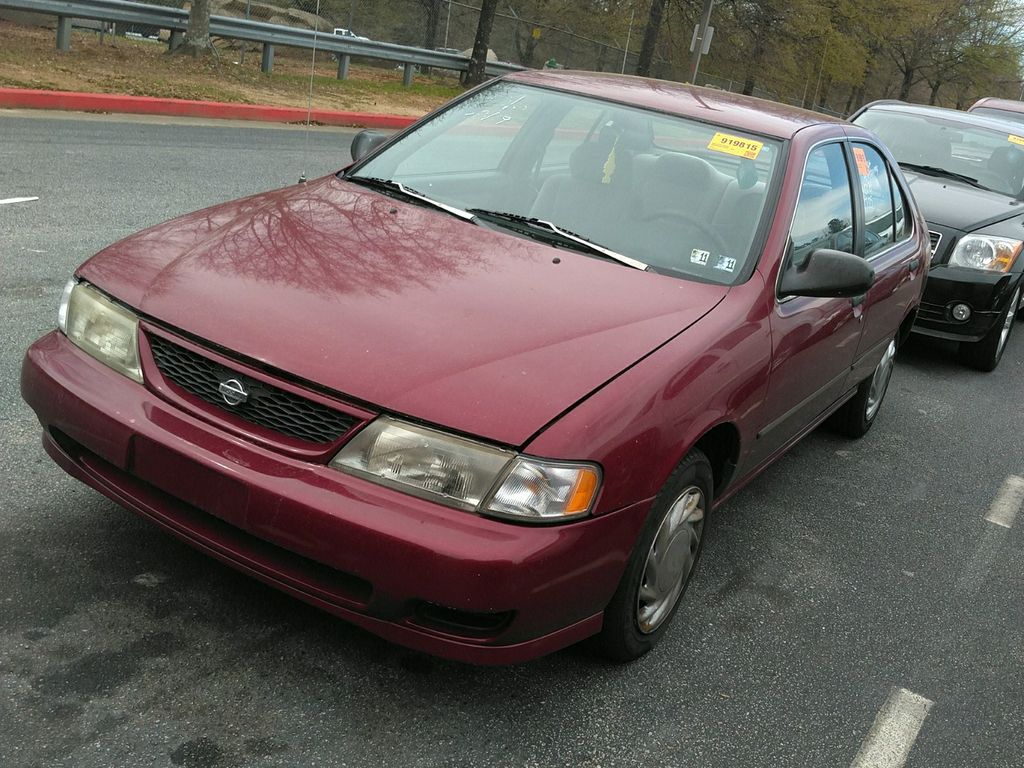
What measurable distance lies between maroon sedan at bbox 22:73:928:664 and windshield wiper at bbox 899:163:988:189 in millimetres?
4863

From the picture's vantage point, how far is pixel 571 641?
2.93 meters

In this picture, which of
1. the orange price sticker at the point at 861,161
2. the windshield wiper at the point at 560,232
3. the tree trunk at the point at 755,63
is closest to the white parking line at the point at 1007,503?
the orange price sticker at the point at 861,161

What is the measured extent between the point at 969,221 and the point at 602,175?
15.3 feet

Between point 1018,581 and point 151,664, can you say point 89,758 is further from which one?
point 1018,581

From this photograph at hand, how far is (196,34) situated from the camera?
18594mm

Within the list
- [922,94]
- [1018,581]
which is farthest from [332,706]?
[922,94]

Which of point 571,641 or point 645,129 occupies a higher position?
point 645,129

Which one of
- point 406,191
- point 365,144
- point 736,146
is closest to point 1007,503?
point 736,146

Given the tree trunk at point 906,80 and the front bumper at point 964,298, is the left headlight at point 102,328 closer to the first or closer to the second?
the front bumper at point 964,298

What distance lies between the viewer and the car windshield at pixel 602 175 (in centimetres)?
378

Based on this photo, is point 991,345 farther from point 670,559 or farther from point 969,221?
point 670,559

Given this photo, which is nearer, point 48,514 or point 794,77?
point 48,514

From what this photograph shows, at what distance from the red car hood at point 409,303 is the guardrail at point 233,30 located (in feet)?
41.8

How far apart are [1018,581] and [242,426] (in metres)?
3.21
